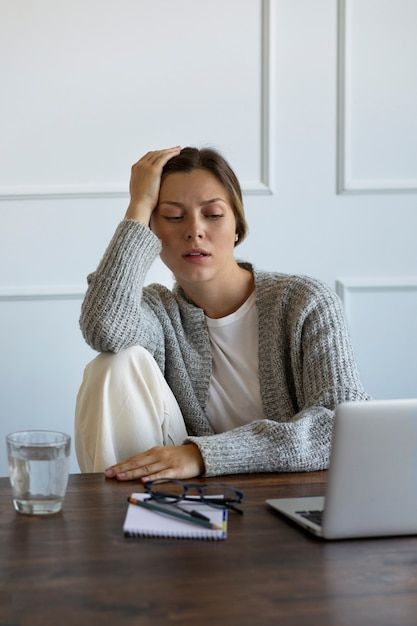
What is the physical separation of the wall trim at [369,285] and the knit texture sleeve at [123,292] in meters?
1.06

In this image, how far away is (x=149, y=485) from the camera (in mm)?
1403

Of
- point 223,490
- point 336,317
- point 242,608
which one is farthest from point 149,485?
point 336,317

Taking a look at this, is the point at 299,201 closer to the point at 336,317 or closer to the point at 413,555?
the point at 336,317

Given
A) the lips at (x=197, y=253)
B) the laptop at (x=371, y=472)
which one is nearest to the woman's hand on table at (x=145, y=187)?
the lips at (x=197, y=253)

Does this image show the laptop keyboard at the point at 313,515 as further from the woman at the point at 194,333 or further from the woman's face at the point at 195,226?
the woman's face at the point at 195,226

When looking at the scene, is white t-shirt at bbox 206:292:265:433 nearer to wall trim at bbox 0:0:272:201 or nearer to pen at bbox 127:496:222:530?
pen at bbox 127:496:222:530

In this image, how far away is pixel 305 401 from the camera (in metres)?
1.90

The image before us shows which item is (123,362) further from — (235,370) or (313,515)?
(313,515)

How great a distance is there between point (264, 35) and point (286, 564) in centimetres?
211

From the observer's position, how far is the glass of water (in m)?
1.29

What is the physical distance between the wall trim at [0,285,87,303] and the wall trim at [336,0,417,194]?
82 centimetres

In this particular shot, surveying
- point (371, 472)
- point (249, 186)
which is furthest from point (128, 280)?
point (249, 186)

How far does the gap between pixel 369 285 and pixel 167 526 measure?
1888 mm

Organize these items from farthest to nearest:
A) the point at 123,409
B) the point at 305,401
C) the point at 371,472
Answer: the point at 305,401 < the point at 123,409 < the point at 371,472
